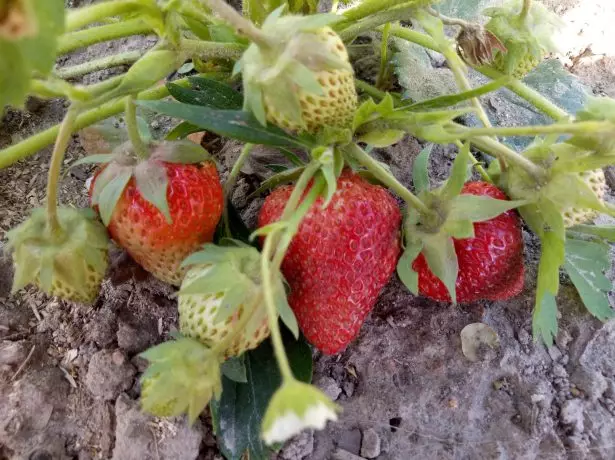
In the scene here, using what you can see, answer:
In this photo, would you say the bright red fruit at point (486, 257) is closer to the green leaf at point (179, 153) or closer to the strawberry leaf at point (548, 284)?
the strawberry leaf at point (548, 284)

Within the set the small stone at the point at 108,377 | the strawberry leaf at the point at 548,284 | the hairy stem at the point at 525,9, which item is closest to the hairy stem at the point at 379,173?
the strawberry leaf at the point at 548,284

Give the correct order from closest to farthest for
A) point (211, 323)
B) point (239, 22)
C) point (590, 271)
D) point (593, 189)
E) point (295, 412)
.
A: 1. point (295, 412)
2. point (239, 22)
3. point (211, 323)
4. point (593, 189)
5. point (590, 271)

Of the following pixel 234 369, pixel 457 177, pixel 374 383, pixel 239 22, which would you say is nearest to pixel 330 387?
pixel 374 383

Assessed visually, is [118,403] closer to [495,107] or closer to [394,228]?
[394,228]

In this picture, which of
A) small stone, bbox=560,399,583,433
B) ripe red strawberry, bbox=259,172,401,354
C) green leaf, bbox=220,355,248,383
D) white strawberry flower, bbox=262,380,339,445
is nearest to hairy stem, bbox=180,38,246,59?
ripe red strawberry, bbox=259,172,401,354

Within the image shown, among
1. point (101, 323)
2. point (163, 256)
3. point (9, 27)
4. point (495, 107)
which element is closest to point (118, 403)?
point (101, 323)

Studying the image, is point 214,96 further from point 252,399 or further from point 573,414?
point 573,414
